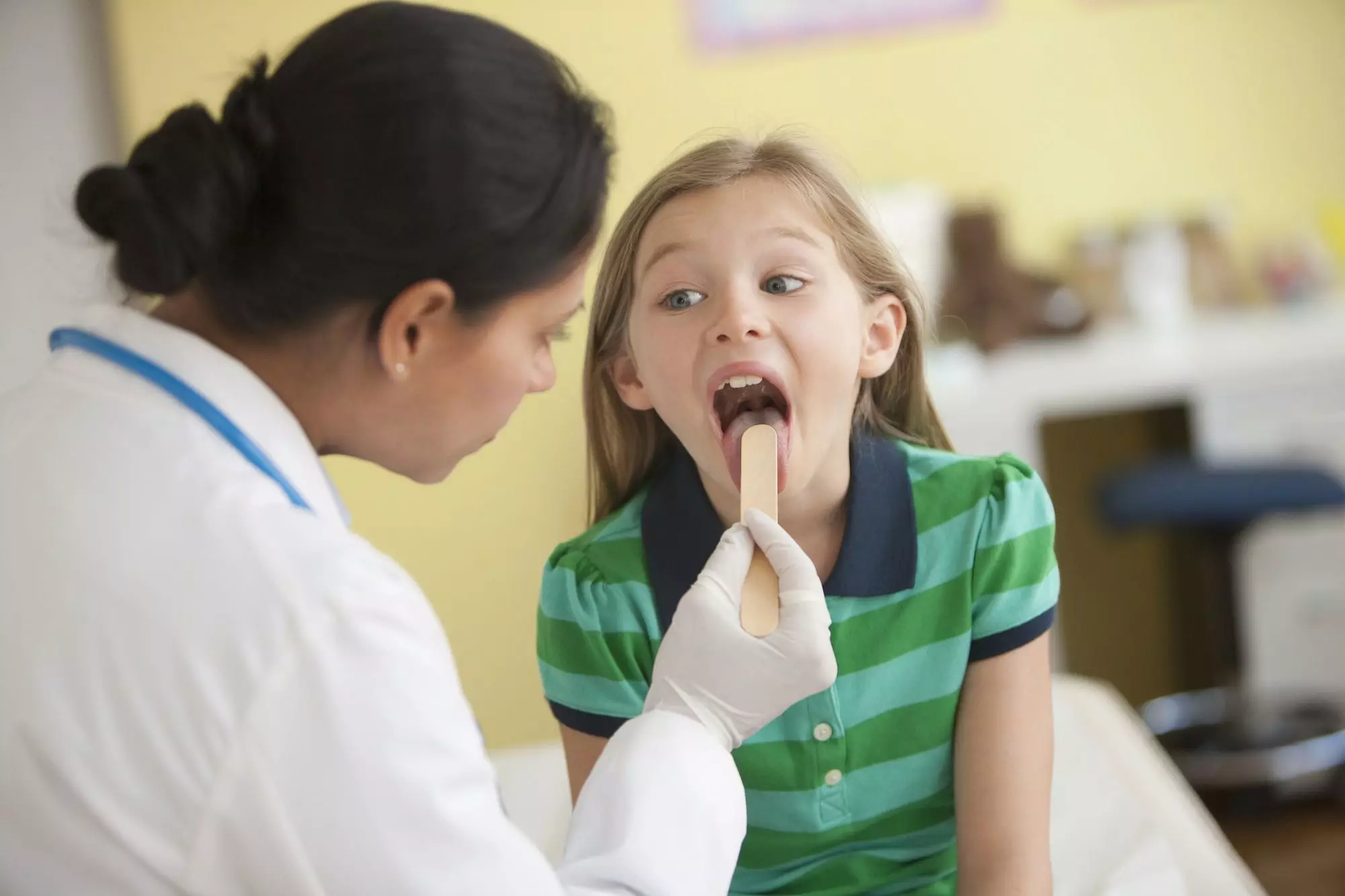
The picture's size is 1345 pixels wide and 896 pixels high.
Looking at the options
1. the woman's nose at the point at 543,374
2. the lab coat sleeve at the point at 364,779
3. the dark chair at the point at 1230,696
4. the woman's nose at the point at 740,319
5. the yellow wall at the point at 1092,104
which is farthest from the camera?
the yellow wall at the point at 1092,104

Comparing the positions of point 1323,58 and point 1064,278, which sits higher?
point 1323,58

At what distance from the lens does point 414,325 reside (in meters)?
0.73

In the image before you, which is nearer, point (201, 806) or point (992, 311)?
point (201, 806)

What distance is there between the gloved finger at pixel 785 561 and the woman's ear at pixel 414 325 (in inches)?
9.1

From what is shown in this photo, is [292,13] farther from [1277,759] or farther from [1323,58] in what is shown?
[1323,58]

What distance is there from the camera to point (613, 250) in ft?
3.26

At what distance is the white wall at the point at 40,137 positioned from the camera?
1312 millimetres

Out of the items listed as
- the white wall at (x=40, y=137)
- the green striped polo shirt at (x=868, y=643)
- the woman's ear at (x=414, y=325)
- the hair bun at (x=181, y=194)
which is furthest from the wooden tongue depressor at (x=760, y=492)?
the white wall at (x=40, y=137)

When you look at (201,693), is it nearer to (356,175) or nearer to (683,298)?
(356,175)

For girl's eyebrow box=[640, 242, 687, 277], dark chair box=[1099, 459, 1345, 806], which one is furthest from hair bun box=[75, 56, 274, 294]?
dark chair box=[1099, 459, 1345, 806]

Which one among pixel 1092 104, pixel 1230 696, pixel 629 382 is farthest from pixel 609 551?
pixel 1092 104

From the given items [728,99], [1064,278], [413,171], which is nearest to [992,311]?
[1064,278]

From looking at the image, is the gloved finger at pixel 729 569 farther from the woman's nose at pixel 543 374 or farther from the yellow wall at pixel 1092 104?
the yellow wall at pixel 1092 104

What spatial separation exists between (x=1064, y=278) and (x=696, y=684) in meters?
1.91
